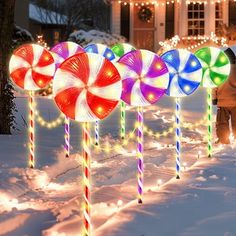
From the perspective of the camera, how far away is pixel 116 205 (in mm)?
7141

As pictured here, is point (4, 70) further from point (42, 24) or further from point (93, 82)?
point (42, 24)

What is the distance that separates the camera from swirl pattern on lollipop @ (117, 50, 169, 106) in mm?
7684

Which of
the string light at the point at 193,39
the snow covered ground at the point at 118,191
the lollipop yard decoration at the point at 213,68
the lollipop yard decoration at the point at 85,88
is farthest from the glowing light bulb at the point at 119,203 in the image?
the string light at the point at 193,39

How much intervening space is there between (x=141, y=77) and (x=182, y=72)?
4.79ft

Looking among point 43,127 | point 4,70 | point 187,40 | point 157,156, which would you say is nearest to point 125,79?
point 157,156

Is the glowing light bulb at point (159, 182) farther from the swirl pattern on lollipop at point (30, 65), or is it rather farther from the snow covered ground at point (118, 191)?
the swirl pattern on lollipop at point (30, 65)

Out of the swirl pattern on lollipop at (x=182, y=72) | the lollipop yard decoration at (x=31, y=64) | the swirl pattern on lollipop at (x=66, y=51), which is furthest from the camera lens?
the swirl pattern on lollipop at (x=66, y=51)

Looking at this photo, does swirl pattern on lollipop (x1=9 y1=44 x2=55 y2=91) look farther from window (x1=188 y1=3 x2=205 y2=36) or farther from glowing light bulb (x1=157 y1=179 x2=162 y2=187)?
window (x1=188 y1=3 x2=205 y2=36)

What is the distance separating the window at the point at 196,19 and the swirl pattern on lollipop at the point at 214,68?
2024 cm

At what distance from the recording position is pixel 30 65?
9.93 metres

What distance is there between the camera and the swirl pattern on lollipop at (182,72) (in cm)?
898

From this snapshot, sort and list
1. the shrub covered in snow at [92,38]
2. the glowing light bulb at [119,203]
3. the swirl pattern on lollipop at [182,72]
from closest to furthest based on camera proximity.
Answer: the glowing light bulb at [119,203] < the swirl pattern on lollipop at [182,72] < the shrub covered in snow at [92,38]

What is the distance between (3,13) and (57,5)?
38251 mm

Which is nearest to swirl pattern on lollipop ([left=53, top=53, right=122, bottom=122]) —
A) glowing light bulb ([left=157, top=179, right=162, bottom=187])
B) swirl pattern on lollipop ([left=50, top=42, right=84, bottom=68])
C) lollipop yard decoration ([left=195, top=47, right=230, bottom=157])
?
glowing light bulb ([left=157, top=179, right=162, bottom=187])
